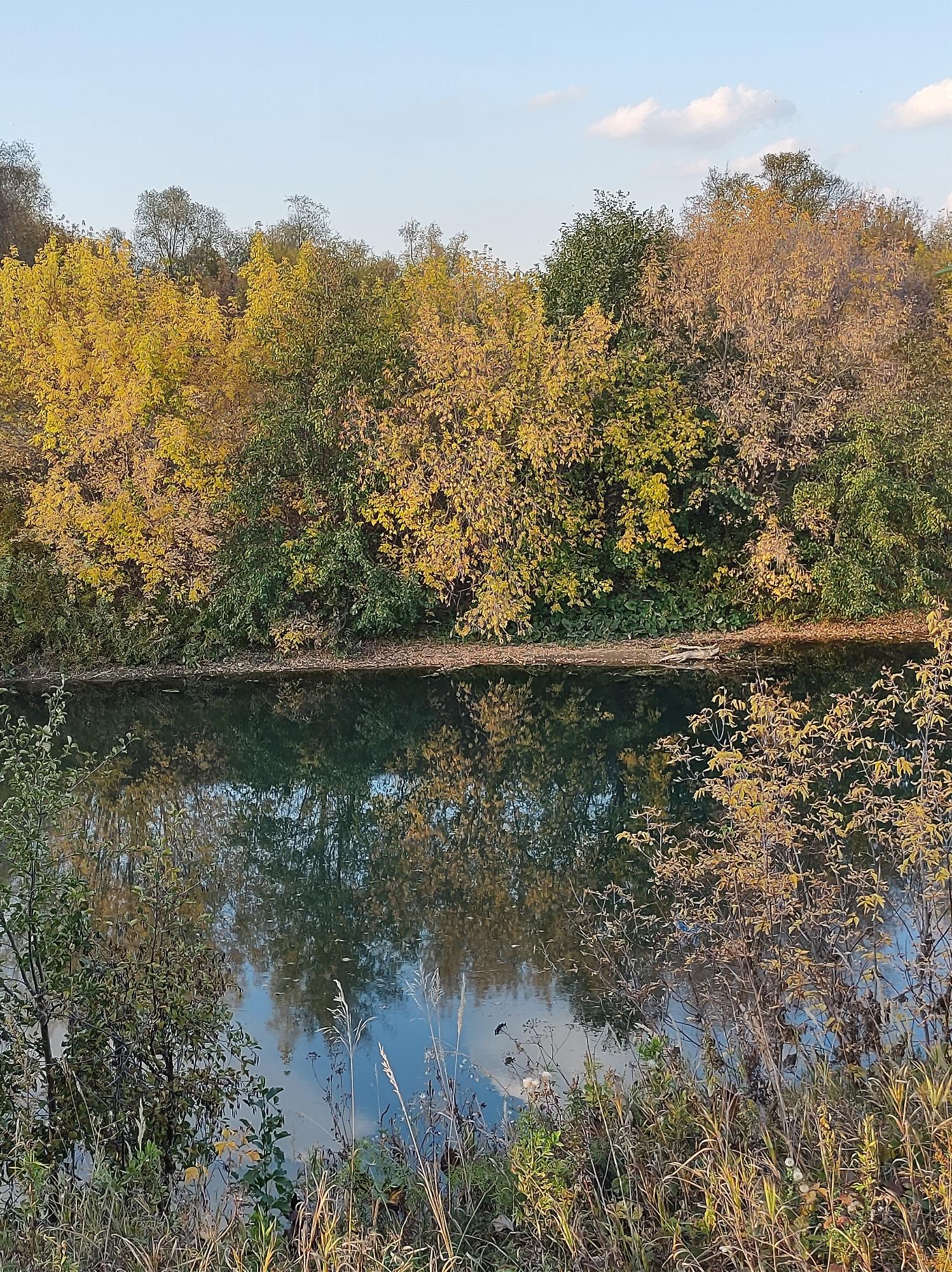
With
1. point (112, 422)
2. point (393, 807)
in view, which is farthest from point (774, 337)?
point (112, 422)

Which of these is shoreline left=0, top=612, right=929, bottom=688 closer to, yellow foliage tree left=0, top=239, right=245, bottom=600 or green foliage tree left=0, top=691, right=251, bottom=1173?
yellow foliage tree left=0, top=239, right=245, bottom=600

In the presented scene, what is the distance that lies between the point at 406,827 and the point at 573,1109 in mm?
6577

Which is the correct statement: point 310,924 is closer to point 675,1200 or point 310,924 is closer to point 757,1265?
point 675,1200

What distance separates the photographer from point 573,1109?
5.31m

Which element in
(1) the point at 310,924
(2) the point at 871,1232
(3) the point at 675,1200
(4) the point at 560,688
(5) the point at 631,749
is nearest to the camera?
(2) the point at 871,1232

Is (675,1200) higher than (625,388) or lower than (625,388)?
lower

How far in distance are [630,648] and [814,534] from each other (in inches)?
174

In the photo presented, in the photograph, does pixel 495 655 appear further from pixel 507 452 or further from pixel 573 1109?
pixel 573 1109

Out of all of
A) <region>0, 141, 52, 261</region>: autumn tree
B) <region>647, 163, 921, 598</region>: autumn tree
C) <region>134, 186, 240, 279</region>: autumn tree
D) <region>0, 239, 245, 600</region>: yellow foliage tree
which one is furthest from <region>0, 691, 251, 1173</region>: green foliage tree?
<region>134, 186, 240, 279</region>: autumn tree

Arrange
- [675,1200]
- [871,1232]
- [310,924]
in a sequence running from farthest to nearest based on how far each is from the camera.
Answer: [310,924] < [675,1200] < [871,1232]

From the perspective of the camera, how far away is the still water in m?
7.25

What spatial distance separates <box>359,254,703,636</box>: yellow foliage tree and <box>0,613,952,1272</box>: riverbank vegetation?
13404 millimetres

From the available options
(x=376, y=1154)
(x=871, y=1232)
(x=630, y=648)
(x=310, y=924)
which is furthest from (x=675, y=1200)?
(x=630, y=648)

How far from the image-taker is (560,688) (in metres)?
17.7
